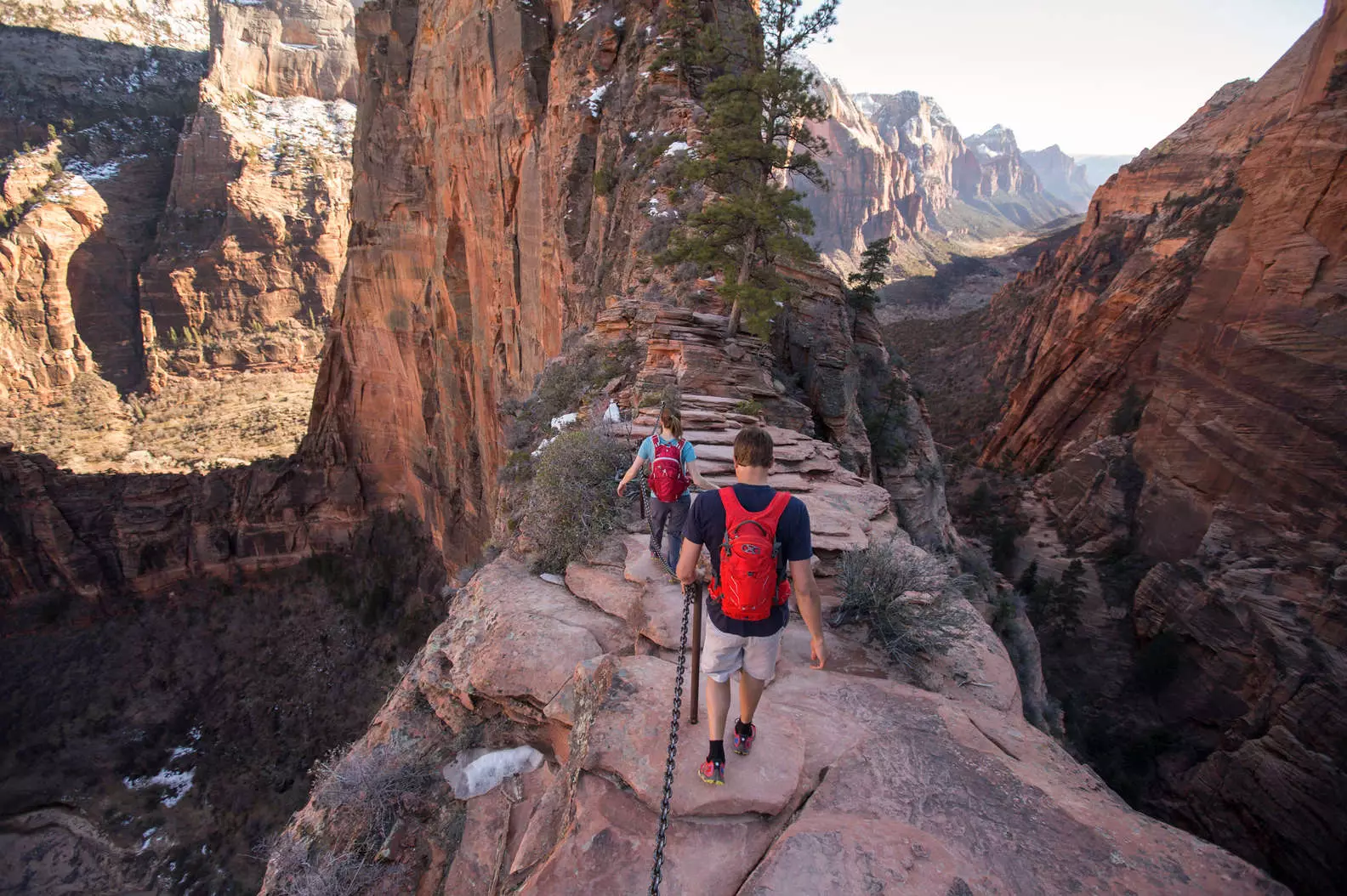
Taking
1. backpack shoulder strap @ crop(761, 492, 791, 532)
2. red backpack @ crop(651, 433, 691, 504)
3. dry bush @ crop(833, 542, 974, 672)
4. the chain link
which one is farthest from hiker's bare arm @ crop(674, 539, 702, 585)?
dry bush @ crop(833, 542, 974, 672)

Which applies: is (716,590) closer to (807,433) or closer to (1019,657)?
(807,433)

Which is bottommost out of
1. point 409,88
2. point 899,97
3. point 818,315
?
point 818,315

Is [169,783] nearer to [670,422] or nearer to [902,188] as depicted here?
[670,422]

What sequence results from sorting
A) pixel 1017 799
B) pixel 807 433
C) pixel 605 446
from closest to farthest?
pixel 1017 799 < pixel 605 446 < pixel 807 433

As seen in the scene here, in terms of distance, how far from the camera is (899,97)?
18712cm

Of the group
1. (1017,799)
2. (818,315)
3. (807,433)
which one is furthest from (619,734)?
(818,315)

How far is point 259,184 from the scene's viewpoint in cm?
6347

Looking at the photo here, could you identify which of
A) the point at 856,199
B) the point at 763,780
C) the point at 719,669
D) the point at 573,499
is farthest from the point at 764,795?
the point at 856,199

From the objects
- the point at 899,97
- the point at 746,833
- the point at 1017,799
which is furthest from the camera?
the point at 899,97

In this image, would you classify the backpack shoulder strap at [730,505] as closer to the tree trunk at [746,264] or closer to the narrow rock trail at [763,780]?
the narrow rock trail at [763,780]

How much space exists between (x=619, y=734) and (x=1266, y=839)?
672 inches

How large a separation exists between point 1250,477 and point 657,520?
22210 millimetres

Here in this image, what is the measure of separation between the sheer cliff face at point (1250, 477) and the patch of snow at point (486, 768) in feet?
55.5

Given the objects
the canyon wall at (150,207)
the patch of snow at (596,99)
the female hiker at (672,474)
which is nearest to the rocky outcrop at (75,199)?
the canyon wall at (150,207)
